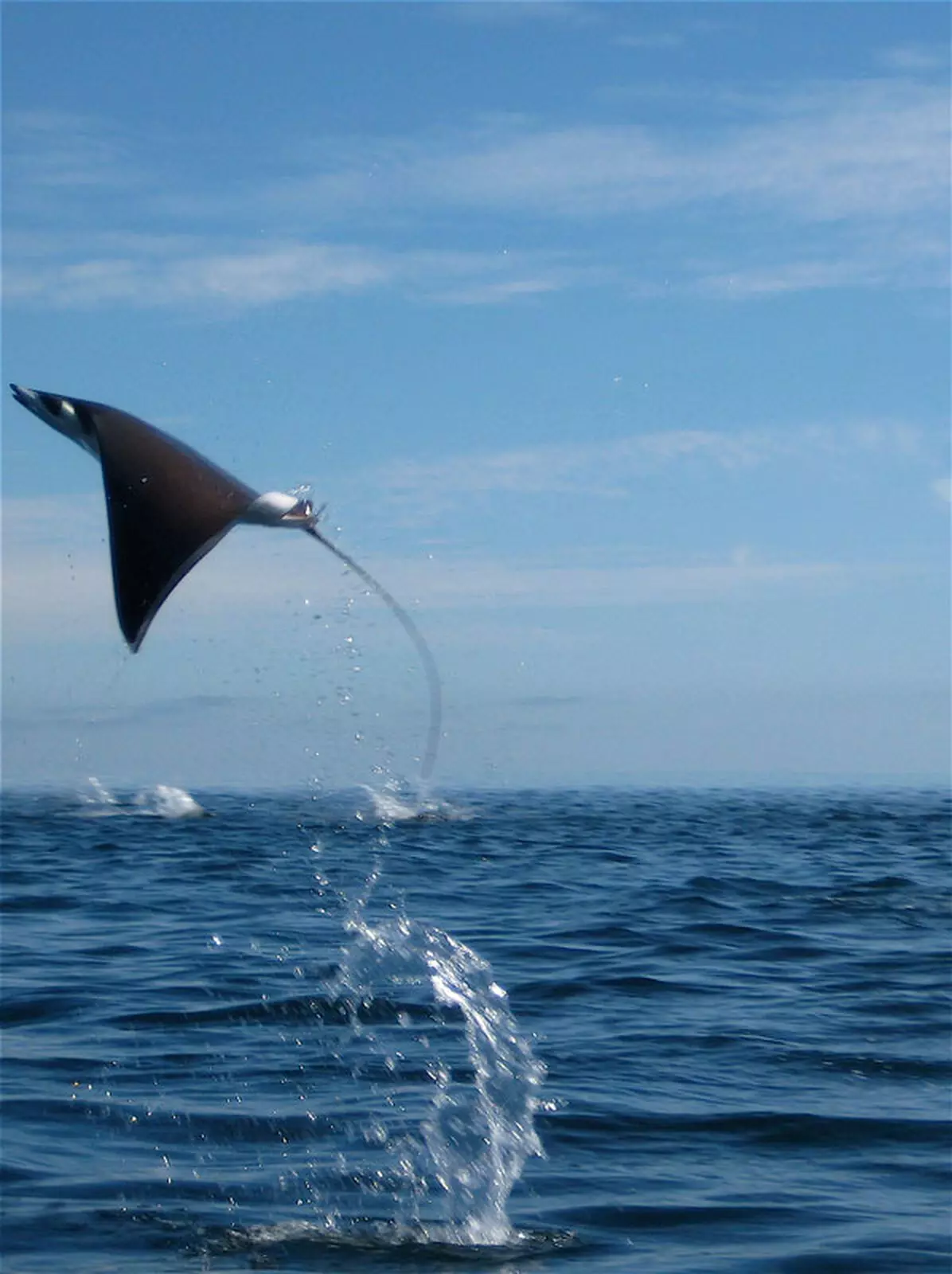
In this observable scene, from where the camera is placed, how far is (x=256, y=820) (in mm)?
31969

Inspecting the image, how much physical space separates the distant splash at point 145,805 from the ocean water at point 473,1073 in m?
11.2

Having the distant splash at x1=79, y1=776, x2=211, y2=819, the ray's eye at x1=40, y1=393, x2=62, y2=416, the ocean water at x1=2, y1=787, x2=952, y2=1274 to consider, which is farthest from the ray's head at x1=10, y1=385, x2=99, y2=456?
the distant splash at x1=79, y1=776, x2=211, y2=819

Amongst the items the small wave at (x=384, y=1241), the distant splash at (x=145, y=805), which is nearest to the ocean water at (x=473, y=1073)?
the small wave at (x=384, y=1241)

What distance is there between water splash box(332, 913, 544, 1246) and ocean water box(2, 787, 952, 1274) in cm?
3

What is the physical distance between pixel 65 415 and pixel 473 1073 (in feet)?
18.2

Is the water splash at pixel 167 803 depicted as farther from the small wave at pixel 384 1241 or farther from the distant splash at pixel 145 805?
the small wave at pixel 384 1241

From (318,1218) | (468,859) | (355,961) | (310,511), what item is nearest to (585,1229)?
(318,1218)

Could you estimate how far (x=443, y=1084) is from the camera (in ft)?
34.0

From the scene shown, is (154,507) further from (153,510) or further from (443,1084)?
(443,1084)

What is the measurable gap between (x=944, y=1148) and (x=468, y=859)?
1510 cm

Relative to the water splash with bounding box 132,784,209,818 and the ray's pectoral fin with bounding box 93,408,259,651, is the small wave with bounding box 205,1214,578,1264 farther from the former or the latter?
the water splash with bounding box 132,784,209,818

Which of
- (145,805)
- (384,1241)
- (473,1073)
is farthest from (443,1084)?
(145,805)

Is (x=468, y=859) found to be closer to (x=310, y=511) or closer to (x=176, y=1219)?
(x=176, y=1219)

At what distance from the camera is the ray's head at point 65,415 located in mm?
6742
